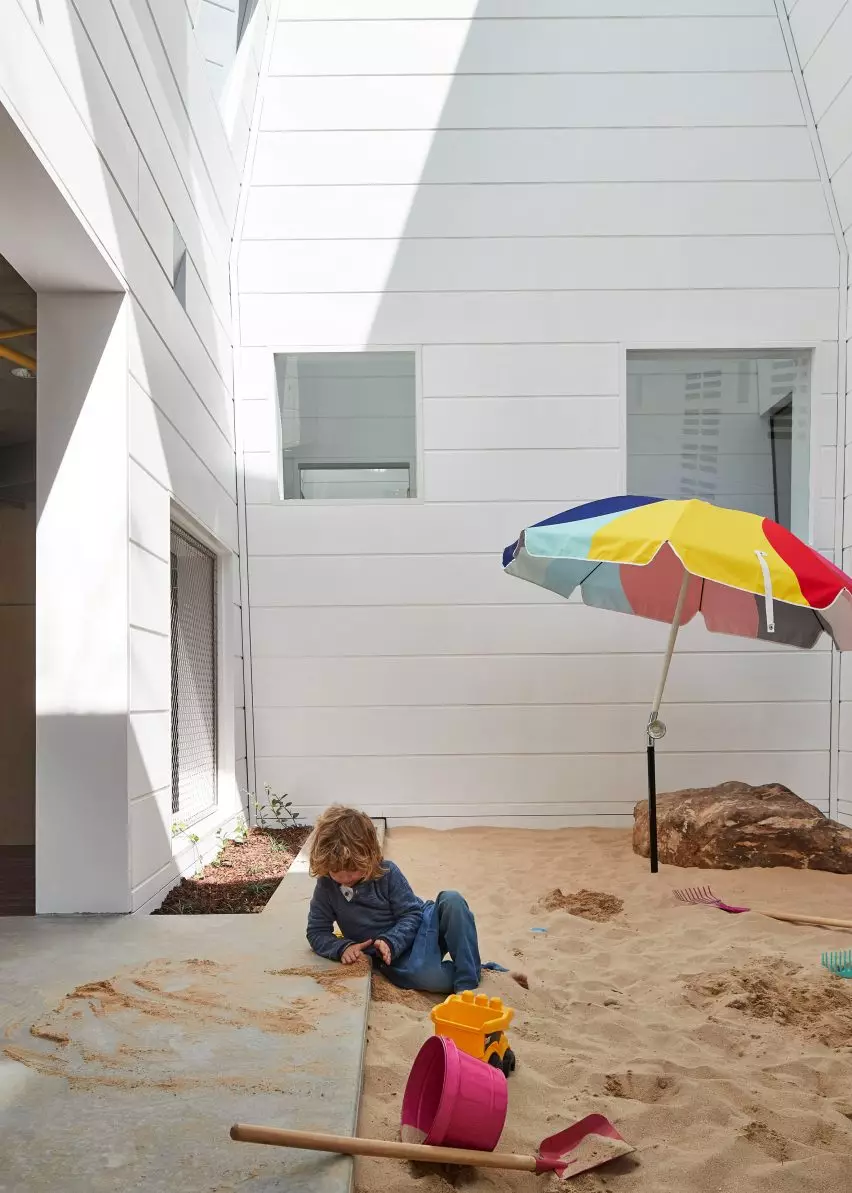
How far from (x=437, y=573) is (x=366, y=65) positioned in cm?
324

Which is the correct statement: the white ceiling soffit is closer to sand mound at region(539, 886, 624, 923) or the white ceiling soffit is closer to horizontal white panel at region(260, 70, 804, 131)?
sand mound at region(539, 886, 624, 923)

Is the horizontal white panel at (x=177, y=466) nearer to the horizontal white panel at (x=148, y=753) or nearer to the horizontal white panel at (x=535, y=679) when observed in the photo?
the horizontal white panel at (x=535, y=679)

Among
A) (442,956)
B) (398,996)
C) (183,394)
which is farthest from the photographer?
(183,394)

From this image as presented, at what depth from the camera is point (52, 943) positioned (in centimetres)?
315

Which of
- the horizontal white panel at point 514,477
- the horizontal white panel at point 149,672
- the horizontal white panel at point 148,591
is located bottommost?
the horizontal white panel at point 149,672

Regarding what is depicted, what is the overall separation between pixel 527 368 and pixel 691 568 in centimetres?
290

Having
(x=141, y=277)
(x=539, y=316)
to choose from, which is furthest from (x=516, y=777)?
(x=141, y=277)

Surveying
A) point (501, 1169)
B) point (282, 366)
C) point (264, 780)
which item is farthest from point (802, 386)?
point (501, 1169)

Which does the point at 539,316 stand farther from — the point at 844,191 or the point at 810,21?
the point at 810,21

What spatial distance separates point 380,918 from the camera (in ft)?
9.98

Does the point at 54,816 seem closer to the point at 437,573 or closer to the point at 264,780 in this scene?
the point at 264,780

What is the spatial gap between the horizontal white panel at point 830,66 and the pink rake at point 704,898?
451 centimetres

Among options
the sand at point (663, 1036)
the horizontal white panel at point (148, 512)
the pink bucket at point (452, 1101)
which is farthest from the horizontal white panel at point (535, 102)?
the pink bucket at point (452, 1101)

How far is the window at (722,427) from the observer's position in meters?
6.41
